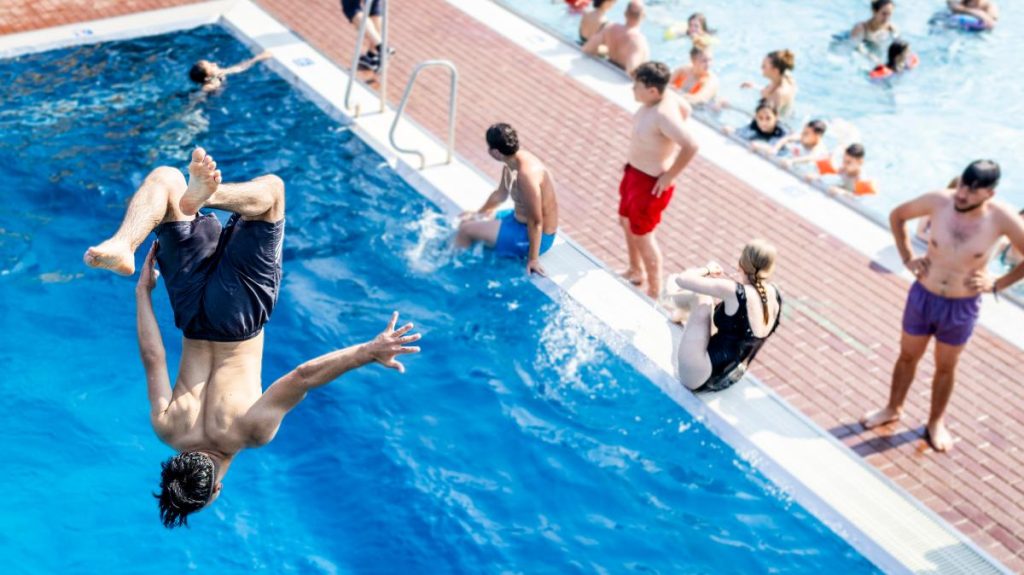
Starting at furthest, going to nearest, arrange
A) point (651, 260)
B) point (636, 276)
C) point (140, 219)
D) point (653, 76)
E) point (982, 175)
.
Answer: point (636, 276)
point (651, 260)
point (653, 76)
point (982, 175)
point (140, 219)

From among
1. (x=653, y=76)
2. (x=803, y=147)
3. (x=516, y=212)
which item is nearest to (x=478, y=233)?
(x=516, y=212)

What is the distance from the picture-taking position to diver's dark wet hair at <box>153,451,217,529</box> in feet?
17.3

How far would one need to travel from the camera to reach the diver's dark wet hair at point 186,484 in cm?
526

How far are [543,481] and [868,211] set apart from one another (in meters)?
4.29

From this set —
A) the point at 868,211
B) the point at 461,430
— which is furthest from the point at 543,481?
the point at 868,211

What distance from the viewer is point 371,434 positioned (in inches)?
303

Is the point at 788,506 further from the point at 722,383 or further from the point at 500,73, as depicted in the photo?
→ the point at 500,73

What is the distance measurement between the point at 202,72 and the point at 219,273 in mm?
5877

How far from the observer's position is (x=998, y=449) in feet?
23.8

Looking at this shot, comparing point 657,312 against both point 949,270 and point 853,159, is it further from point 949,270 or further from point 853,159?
point 853,159

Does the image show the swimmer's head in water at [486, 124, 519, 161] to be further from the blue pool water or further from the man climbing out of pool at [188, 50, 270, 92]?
the man climbing out of pool at [188, 50, 270, 92]

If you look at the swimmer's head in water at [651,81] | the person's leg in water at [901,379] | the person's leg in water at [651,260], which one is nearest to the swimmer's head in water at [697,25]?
the person's leg in water at [651,260]

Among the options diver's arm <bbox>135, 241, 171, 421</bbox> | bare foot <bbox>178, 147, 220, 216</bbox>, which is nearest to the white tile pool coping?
diver's arm <bbox>135, 241, 171, 421</bbox>

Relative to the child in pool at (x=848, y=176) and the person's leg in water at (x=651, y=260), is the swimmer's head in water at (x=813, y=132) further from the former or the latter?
the person's leg in water at (x=651, y=260)
